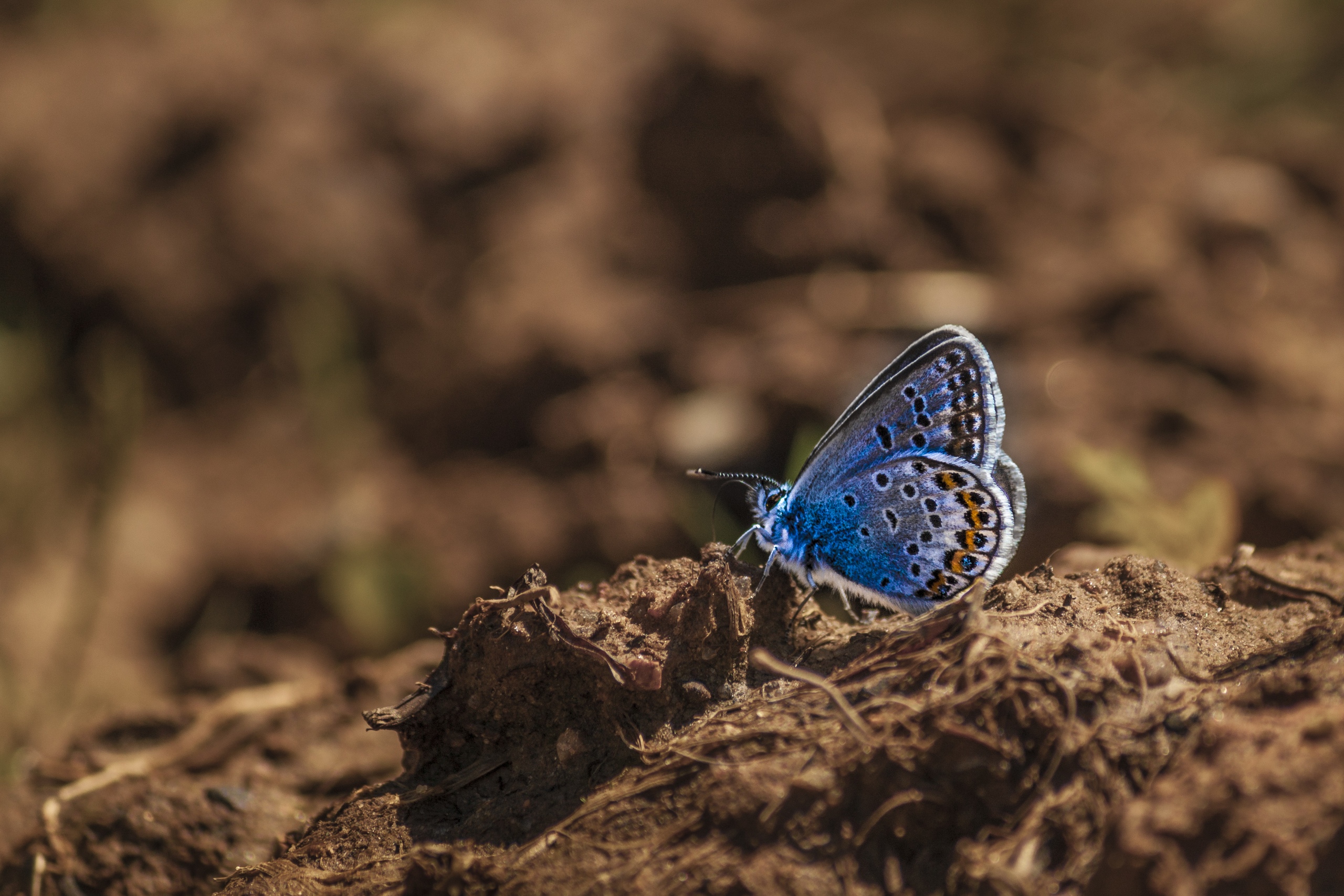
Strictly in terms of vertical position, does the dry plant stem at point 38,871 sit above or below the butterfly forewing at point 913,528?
below

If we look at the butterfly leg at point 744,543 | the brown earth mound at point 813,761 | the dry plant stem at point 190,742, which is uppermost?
the butterfly leg at point 744,543

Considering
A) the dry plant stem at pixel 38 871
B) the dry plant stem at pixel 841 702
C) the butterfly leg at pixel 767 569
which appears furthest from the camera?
the dry plant stem at pixel 38 871

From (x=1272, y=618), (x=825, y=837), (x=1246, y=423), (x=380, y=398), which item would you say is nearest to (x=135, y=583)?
(x=380, y=398)

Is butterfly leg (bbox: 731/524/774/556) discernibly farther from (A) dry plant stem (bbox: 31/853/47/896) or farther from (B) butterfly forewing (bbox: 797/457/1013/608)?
(A) dry plant stem (bbox: 31/853/47/896)

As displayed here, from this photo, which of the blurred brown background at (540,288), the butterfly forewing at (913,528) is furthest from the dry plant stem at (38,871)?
the butterfly forewing at (913,528)

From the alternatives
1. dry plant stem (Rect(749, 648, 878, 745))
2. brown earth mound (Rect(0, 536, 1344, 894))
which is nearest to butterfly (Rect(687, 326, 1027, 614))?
brown earth mound (Rect(0, 536, 1344, 894))

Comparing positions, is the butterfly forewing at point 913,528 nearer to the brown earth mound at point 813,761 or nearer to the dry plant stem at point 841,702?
the brown earth mound at point 813,761

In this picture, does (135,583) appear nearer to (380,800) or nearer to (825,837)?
(380,800)
